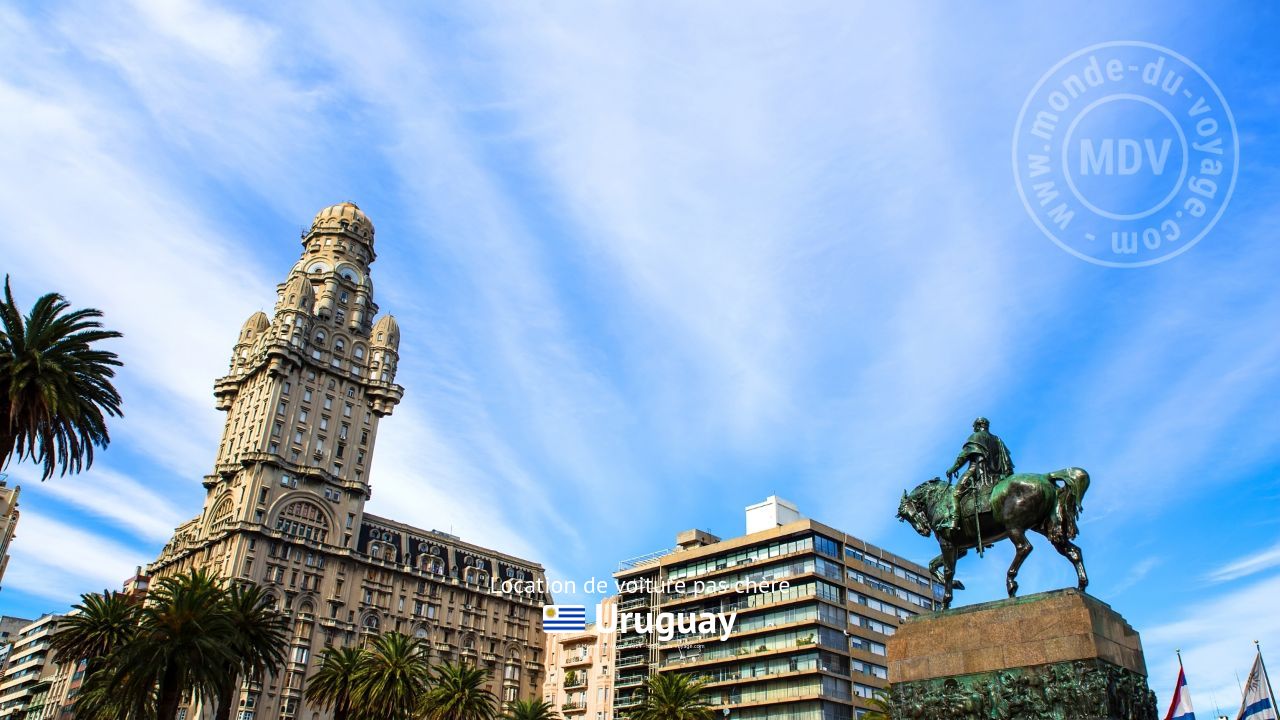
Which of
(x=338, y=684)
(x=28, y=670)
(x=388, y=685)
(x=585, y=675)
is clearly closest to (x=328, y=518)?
(x=585, y=675)

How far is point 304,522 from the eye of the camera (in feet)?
322

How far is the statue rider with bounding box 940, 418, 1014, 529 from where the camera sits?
85.1 feet

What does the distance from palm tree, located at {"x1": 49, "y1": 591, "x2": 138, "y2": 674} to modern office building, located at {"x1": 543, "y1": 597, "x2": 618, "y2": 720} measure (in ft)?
166

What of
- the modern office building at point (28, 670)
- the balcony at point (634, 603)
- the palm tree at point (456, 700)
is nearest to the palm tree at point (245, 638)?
the palm tree at point (456, 700)

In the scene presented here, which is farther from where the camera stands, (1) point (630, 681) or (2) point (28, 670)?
(2) point (28, 670)

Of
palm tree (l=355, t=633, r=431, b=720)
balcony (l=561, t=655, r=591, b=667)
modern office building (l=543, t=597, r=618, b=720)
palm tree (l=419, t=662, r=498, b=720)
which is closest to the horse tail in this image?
palm tree (l=355, t=633, r=431, b=720)

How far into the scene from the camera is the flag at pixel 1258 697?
102 feet

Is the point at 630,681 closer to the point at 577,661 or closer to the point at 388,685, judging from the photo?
the point at 577,661

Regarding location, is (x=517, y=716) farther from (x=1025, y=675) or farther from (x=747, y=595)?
(x=1025, y=675)

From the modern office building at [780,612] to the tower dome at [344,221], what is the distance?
188ft

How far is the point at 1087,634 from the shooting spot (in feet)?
71.9

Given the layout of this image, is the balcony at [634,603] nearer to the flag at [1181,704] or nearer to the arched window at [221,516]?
the arched window at [221,516]

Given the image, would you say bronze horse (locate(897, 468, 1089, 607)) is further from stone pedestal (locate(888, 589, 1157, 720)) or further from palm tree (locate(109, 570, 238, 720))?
palm tree (locate(109, 570, 238, 720))

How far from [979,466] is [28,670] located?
19112cm
